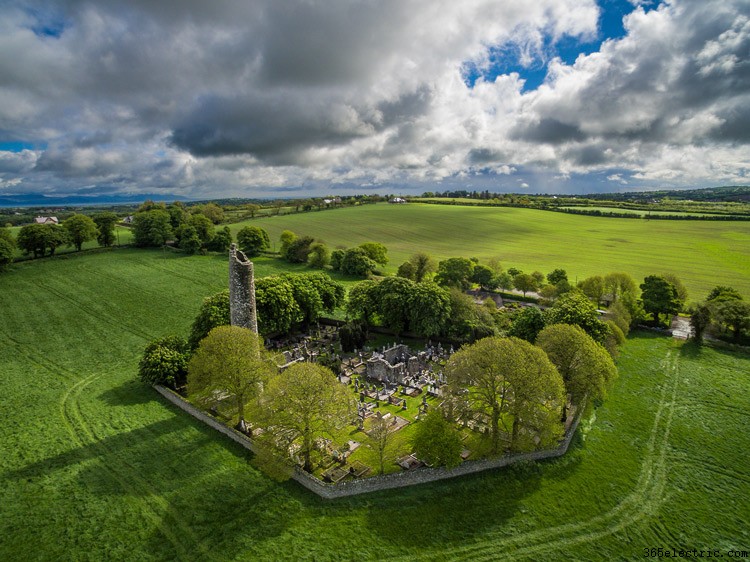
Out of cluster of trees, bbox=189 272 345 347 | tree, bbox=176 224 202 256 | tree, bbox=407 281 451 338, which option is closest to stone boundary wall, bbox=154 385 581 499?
cluster of trees, bbox=189 272 345 347

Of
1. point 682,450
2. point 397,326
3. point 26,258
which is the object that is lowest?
point 682,450

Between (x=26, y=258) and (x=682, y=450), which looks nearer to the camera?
(x=682, y=450)

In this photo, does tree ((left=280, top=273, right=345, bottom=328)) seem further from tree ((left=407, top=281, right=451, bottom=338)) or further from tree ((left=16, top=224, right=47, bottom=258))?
tree ((left=16, top=224, right=47, bottom=258))

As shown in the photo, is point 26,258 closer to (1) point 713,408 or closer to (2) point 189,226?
(2) point 189,226

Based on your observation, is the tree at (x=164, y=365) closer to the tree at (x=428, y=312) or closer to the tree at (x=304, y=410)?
the tree at (x=304, y=410)

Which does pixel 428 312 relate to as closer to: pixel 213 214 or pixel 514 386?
pixel 514 386

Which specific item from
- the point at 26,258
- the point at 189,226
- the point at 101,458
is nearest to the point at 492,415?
the point at 101,458

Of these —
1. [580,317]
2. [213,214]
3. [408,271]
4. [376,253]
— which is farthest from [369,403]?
[213,214]
